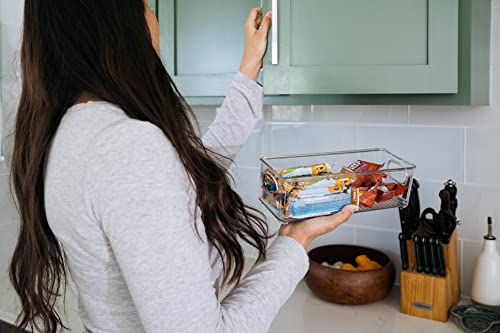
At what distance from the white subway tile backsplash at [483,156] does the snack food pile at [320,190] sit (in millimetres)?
601

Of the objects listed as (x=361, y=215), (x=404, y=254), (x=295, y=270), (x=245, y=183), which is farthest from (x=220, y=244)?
(x=245, y=183)

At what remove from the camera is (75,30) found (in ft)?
2.27

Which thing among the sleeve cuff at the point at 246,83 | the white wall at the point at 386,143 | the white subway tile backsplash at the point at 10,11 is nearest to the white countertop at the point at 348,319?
the white wall at the point at 386,143

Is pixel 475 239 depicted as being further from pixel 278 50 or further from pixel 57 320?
pixel 57 320

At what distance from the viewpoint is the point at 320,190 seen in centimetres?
86

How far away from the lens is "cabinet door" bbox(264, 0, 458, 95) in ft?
3.57

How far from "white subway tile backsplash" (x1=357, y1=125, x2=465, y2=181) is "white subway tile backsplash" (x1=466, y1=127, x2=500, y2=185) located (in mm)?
22

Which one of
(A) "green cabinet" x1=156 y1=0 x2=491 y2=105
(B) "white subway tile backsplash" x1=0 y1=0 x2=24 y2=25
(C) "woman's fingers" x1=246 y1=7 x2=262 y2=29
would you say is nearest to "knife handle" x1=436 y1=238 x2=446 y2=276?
(A) "green cabinet" x1=156 y1=0 x2=491 y2=105

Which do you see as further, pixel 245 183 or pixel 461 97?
pixel 245 183

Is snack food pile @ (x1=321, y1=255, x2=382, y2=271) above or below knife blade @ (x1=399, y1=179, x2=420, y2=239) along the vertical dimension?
below

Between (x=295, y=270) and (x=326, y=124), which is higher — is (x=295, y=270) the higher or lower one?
the lower one

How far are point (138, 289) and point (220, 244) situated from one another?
194 mm

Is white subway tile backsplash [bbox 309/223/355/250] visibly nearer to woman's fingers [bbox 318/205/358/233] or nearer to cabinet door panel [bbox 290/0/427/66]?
cabinet door panel [bbox 290/0/427/66]

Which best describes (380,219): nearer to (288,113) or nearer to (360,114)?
(360,114)
